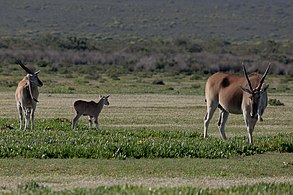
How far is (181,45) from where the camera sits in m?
108

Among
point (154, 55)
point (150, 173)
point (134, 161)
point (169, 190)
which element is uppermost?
point (169, 190)

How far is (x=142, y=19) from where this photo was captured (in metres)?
154

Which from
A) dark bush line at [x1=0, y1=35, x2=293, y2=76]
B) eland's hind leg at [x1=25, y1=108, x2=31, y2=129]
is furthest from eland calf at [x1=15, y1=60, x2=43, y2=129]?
dark bush line at [x1=0, y1=35, x2=293, y2=76]

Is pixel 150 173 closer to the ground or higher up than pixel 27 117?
higher up

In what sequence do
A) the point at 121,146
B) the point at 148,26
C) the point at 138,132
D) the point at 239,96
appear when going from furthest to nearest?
1. the point at 148,26
2. the point at 138,132
3. the point at 239,96
4. the point at 121,146

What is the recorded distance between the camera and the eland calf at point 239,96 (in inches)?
842

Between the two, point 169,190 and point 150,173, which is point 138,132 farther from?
point 169,190

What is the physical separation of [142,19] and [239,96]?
133 m

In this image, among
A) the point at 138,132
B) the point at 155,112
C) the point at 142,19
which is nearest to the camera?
the point at 138,132

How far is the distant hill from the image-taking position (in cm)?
14500

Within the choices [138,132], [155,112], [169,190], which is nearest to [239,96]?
[138,132]

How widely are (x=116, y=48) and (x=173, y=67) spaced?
28.9 metres

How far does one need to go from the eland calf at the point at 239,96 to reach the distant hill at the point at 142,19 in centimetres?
11457

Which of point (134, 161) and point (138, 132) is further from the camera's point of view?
point (138, 132)
